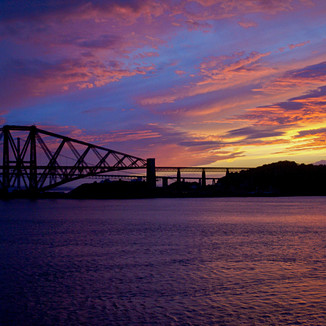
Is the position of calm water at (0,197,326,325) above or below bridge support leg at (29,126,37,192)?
below

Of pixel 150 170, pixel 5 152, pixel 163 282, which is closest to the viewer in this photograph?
pixel 163 282

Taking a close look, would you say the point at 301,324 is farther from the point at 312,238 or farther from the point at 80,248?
the point at 312,238

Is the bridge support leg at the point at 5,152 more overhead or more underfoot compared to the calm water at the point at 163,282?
more overhead

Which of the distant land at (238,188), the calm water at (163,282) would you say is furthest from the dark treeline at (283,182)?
the calm water at (163,282)

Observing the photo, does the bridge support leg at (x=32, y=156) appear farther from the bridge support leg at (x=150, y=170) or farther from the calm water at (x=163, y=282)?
the calm water at (x=163, y=282)

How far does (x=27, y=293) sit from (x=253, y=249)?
48.4ft

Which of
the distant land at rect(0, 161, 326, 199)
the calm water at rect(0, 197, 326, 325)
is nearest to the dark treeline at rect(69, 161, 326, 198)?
the distant land at rect(0, 161, 326, 199)

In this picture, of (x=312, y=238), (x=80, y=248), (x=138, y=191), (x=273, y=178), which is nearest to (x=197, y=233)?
(x=312, y=238)

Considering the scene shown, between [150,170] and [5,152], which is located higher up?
[5,152]

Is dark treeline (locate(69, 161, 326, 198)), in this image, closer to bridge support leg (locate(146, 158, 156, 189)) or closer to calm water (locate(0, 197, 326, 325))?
bridge support leg (locate(146, 158, 156, 189))

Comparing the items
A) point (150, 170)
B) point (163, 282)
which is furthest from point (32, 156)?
point (163, 282)

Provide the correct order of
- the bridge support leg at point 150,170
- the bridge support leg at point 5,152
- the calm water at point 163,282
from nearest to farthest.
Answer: the calm water at point 163,282 → the bridge support leg at point 5,152 → the bridge support leg at point 150,170

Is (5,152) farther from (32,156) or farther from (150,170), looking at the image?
(150,170)

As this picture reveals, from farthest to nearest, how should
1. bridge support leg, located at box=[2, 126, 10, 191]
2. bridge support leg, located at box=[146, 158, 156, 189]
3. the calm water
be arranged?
bridge support leg, located at box=[146, 158, 156, 189], bridge support leg, located at box=[2, 126, 10, 191], the calm water
